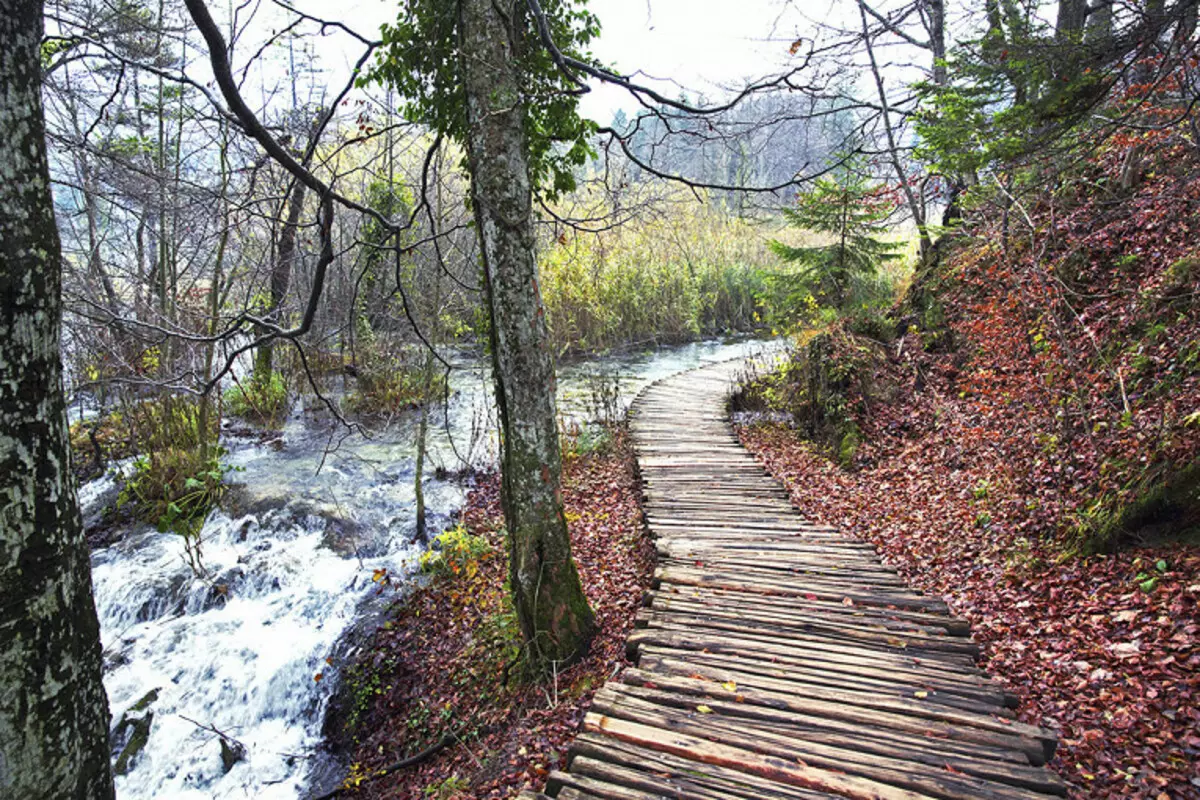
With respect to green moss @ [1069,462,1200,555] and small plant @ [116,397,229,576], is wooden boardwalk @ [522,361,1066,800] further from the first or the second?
small plant @ [116,397,229,576]

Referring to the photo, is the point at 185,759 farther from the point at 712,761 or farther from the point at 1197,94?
the point at 1197,94

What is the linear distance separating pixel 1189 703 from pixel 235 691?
6.07 metres

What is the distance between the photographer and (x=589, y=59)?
376cm

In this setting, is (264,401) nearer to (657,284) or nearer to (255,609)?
(255,609)

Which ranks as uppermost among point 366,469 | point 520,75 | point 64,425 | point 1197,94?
point 520,75

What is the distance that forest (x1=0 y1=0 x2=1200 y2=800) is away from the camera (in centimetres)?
241

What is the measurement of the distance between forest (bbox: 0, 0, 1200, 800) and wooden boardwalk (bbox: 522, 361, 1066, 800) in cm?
2

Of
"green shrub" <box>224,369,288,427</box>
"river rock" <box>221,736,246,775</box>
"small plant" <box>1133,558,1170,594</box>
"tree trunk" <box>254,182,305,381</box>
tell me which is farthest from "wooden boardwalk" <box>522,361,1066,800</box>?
"green shrub" <box>224,369,288,427</box>

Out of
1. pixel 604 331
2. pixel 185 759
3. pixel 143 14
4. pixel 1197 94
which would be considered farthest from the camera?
pixel 604 331

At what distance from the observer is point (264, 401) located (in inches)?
380

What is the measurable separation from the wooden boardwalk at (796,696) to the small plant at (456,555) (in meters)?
2.05

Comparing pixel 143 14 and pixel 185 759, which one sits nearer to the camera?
pixel 185 759

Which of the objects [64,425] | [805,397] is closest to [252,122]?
[64,425]

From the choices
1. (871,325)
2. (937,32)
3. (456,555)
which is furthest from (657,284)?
(456,555)
